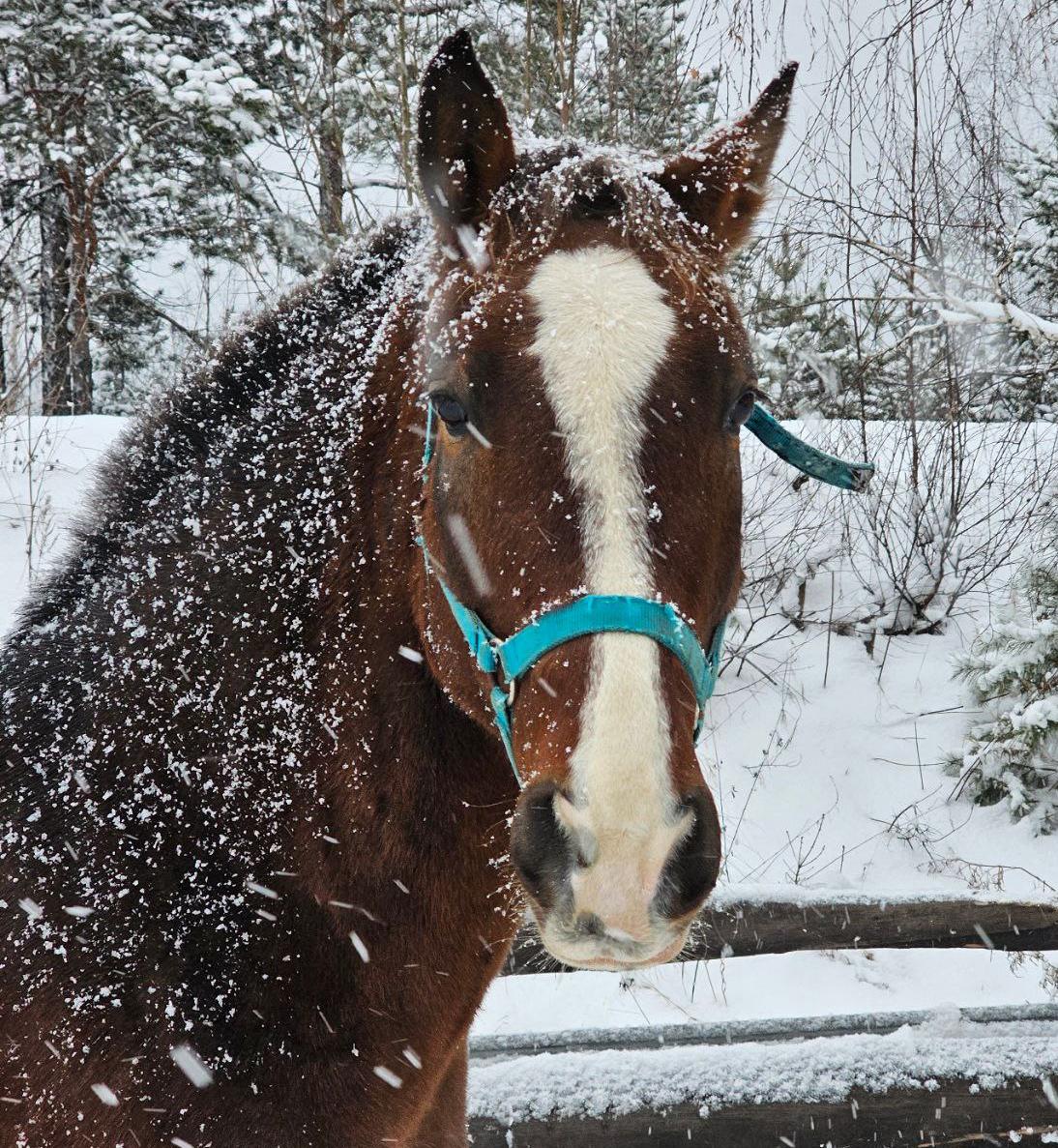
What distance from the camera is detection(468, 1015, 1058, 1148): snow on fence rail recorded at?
2.67 meters

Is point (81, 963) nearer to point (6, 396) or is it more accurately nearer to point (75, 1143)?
point (75, 1143)

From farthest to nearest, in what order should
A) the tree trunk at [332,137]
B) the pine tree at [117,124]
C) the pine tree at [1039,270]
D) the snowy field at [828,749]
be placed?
the pine tree at [117,124] → the pine tree at [1039,270] → the tree trunk at [332,137] → the snowy field at [828,749]

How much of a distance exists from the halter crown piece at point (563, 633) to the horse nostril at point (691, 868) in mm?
212

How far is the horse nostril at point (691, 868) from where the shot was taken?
1155 millimetres

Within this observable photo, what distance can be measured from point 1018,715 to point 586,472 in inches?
215

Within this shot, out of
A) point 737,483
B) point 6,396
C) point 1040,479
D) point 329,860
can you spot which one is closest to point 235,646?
point 329,860

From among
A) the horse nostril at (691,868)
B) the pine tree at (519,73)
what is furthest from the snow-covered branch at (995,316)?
the horse nostril at (691,868)

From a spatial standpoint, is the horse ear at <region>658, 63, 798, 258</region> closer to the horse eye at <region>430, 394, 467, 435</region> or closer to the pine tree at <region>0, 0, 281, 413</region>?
the horse eye at <region>430, 394, 467, 435</region>

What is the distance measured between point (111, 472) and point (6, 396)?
5.54 m

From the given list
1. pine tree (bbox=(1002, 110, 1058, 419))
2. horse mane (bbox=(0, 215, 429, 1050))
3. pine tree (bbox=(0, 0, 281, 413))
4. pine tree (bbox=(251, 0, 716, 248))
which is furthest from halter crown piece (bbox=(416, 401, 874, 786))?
pine tree (bbox=(0, 0, 281, 413))

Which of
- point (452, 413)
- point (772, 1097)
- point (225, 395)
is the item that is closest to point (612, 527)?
point (452, 413)

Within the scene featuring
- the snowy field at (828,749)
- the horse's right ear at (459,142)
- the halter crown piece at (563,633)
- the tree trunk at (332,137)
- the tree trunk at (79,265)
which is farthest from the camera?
the tree trunk at (79,265)

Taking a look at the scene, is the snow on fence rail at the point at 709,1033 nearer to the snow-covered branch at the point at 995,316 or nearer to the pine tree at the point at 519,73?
the snow-covered branch at the point at 995,316

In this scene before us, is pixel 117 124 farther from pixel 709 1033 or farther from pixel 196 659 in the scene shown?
pixel 709 1033
